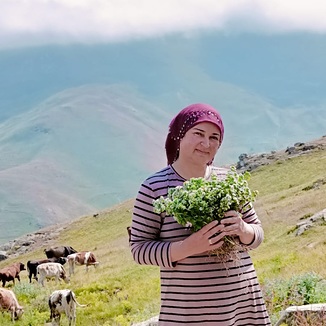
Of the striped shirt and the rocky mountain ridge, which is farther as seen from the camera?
the rocky mountain ridge

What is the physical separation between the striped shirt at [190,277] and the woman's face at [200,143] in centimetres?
22

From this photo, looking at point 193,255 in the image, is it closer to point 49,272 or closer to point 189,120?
point 189,120

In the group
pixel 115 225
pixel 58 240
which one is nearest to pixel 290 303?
pixel 115 225

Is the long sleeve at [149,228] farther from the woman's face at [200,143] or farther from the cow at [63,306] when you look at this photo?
the cow at [63,306]

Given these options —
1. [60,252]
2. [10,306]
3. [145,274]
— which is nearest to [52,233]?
[60,252]

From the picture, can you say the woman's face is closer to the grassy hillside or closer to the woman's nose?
the woman's nose

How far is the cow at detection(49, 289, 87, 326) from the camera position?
13.7m

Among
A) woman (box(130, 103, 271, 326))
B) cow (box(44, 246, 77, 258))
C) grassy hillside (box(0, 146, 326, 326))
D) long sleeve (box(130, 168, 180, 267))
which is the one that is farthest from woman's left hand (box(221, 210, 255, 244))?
cow (box(44, 246, 77, 258))

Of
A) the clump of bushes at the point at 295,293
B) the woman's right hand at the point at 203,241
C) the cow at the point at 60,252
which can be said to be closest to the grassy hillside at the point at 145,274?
the clump of bushes at the point at 295,293

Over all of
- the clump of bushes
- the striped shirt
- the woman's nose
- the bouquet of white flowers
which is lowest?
the clump of bushes

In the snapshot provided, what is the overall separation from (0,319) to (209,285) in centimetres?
1136

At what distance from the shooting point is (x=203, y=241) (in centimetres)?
386

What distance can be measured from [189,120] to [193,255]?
96 cm

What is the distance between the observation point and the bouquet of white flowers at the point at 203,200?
12.6ft
